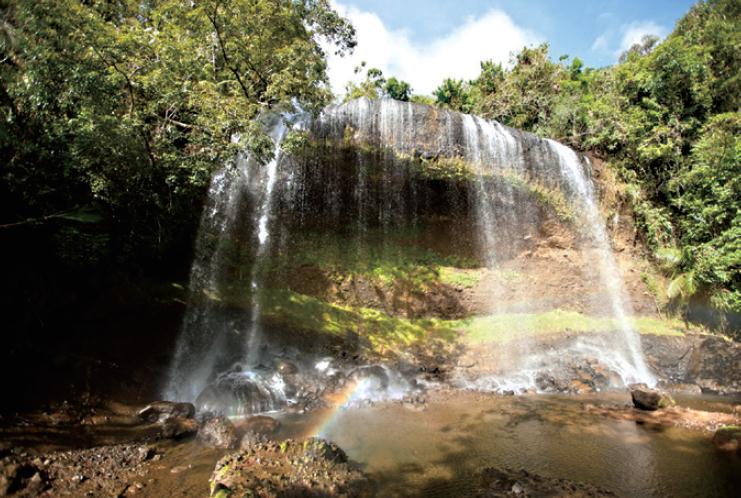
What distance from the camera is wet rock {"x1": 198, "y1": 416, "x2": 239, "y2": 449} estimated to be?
6.19 metres

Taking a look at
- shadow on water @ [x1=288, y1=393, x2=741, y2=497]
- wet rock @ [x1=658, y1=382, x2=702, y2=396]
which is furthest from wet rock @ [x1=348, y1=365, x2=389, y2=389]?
wet rock @ [x1=658, y1=382, x2=702, y2=396]

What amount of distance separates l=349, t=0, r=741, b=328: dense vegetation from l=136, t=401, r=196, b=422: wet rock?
49.8 feet

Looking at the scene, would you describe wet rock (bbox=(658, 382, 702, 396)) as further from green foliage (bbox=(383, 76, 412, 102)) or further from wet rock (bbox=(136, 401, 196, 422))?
green foliage (bbox=(383, 76, 412, 102))

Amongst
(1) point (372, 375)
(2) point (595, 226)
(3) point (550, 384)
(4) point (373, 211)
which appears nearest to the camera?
(1) point (372, 375)

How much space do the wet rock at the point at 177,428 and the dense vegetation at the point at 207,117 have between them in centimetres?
327

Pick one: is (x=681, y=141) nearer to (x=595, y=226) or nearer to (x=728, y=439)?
(x=595, y=226)

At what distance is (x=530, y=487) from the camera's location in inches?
177

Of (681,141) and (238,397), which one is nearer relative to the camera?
(238,397)

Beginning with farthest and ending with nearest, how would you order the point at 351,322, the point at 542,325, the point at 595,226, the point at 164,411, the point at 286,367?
the point at 595,226, the point at 542,325, the point at 351,322, the point at 286,367, the point at 164,411

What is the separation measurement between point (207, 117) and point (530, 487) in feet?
28.3

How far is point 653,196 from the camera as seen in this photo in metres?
15.3

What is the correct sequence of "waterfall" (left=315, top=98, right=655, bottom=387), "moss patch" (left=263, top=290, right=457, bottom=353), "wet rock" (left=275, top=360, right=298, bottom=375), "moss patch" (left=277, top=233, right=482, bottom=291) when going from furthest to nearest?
"moss patch" (left=277, top=233, right=482, bottom=291) → "waterfall" (left=315, top=98, right=655, bottom=387) → "moss patch" (left=263, top=290, right=457, bottom=353) → "wet rock" (left=275, top=360, right=298, bottom=375)

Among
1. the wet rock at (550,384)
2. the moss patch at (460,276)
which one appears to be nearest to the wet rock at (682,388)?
the wet rock at (550,384)

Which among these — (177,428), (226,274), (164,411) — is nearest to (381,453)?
(177,428)
